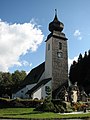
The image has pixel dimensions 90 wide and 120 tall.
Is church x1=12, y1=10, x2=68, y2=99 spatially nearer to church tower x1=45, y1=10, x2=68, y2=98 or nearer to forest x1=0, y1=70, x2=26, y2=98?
church tower x1=45, y1=10, x2=68, y2=98

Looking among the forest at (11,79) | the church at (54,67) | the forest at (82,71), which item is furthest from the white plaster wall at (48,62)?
the forest at (11,79)

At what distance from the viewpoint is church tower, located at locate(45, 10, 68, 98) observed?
49.9m

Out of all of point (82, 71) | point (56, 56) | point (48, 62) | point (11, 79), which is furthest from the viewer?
point (11, 79)

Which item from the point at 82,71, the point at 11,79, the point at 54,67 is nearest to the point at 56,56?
the point at 54,67

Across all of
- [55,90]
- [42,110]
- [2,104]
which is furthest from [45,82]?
[42,110]

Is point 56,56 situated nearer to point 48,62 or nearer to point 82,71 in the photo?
point 48,62

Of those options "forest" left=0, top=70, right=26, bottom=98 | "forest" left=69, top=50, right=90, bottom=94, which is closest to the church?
"forest" left=69, top=50, right=90, bottom=94

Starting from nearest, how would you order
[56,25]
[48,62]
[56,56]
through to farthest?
1. [56,56]
2. [48,62]
3. [56,25]

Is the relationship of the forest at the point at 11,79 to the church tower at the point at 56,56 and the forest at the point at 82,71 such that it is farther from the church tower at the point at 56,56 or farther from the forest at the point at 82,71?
the church tower at the point at 56,56

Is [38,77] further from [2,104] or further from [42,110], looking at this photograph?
[42,110]

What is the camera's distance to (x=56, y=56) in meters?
51.5

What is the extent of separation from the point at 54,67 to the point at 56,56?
2668 mm

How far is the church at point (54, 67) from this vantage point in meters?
49.2

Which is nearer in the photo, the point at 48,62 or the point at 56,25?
the point at 48,62
